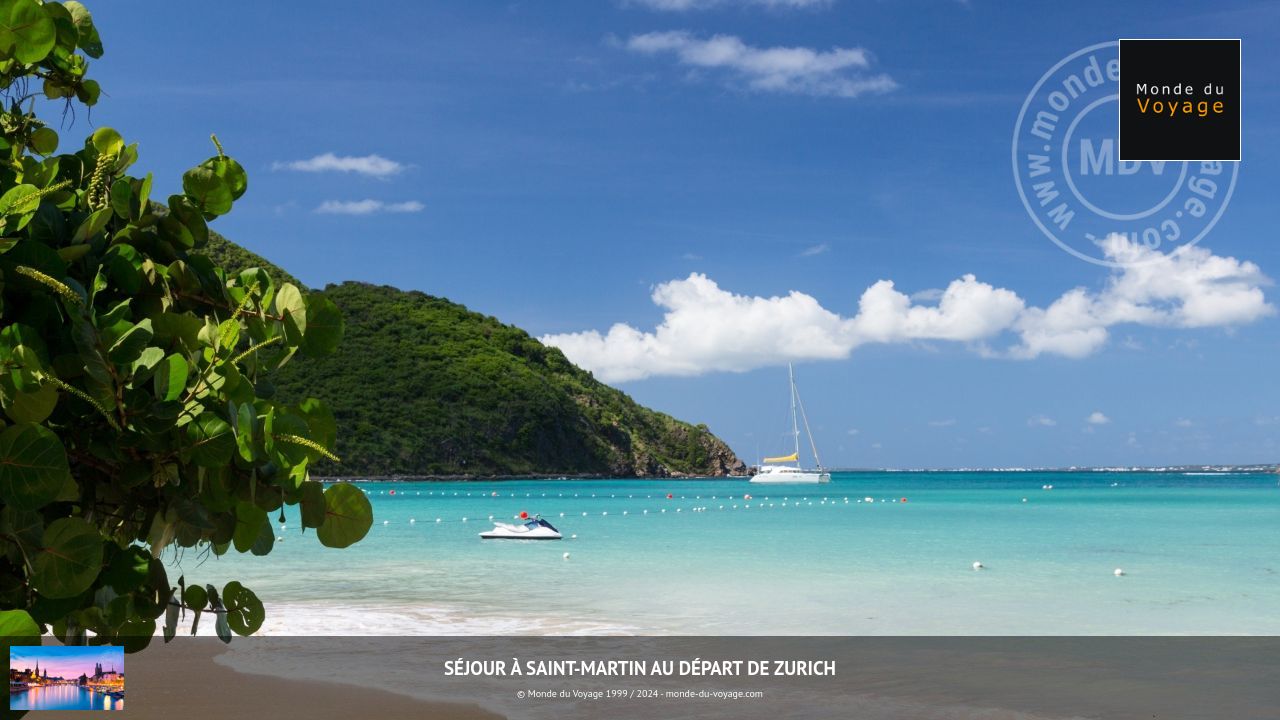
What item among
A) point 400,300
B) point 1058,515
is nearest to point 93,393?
point 1058,515

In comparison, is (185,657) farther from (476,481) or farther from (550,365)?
(550,365)

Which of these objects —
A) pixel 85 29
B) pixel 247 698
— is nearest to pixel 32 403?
pixel 85 29

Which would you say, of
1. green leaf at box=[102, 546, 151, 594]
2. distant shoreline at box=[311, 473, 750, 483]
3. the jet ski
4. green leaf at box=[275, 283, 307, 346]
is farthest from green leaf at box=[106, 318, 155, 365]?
distant shoreline at box=[311, 473, 750, 483]

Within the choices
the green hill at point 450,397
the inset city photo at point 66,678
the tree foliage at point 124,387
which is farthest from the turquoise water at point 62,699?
the green hill at point 450,397

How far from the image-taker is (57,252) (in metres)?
1.89

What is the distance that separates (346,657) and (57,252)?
10395 millimetres

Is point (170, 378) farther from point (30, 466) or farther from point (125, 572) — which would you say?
point (125, 572)

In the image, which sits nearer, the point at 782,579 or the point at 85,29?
the point at 85,29

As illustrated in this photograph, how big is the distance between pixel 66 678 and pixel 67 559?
725 millimetres

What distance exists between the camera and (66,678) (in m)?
2.32

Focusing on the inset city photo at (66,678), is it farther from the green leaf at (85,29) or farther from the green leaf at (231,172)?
the green leaf at (85,29)

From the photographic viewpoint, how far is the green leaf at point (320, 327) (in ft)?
6.75

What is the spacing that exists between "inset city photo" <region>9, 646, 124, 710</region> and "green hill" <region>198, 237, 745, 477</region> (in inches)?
3163

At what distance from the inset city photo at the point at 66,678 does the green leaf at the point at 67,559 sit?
218 millimetres
